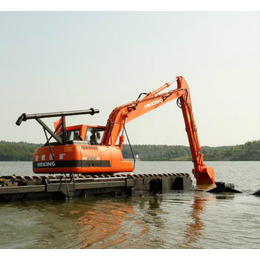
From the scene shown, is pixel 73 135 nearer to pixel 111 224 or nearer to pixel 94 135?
pixel 94 135

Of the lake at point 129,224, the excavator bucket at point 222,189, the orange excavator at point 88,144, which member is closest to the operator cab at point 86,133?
the orange excavator at point 88,144

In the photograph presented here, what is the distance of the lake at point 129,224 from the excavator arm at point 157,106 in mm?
3548

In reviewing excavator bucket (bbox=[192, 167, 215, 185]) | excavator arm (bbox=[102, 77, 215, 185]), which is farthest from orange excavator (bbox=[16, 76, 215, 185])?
excavator bucket (bbox=[192, 167, 215, 185])

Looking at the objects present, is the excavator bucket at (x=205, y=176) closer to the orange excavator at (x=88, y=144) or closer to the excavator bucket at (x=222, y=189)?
the excavator bucket at (x=222, y=189)

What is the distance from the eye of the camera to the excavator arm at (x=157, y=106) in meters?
17.5

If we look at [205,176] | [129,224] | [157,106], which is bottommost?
[129,224]

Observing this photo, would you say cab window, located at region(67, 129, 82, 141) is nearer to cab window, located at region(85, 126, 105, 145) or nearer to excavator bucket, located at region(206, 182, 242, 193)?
cab window, located at region(85, 126, 105, 145)

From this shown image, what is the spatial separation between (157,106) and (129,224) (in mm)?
11028

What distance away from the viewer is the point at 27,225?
32.0ft

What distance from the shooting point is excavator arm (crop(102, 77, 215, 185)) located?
687 inches

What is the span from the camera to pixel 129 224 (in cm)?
1019

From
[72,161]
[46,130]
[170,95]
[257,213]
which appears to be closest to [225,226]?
[257,213]

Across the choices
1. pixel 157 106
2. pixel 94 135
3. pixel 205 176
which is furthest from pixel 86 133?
pixel 205 176

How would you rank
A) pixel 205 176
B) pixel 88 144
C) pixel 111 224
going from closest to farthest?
pixel 111 224 → pixel 88 144 → pixel 205 176
